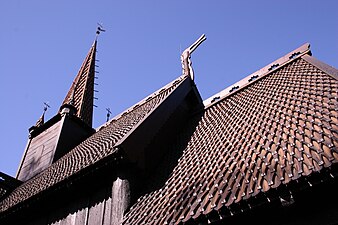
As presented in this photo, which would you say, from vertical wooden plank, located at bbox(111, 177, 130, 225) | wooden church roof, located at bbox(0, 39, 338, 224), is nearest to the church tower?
wooden church roof, located at bbox(0, 39, 338, 224)

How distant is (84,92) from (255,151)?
12904mm

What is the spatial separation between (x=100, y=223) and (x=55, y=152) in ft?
20.1

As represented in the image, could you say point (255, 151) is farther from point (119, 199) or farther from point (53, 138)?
point (53, 138)

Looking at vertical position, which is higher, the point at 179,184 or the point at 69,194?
the point at 69,194

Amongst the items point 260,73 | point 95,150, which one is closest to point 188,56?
point 260,73

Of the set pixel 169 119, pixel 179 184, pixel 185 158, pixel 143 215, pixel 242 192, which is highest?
pixel 169 119

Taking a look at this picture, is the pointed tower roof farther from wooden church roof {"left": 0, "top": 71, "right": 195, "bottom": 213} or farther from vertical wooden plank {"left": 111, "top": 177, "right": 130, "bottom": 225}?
vertical wooden plank {"left": 111, "top": 177, "right": 130, "bottom": 225}

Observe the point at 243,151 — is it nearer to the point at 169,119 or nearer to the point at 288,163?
the point at 288,163

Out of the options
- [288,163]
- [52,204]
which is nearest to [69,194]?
[52,204]

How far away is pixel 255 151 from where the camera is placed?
4898 mm

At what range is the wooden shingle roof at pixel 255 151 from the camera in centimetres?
392

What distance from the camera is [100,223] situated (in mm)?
5711

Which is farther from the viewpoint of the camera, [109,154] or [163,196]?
[109,154]

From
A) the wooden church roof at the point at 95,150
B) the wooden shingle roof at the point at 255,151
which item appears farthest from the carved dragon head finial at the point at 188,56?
the wooden shingle roof at the point at 255,151
